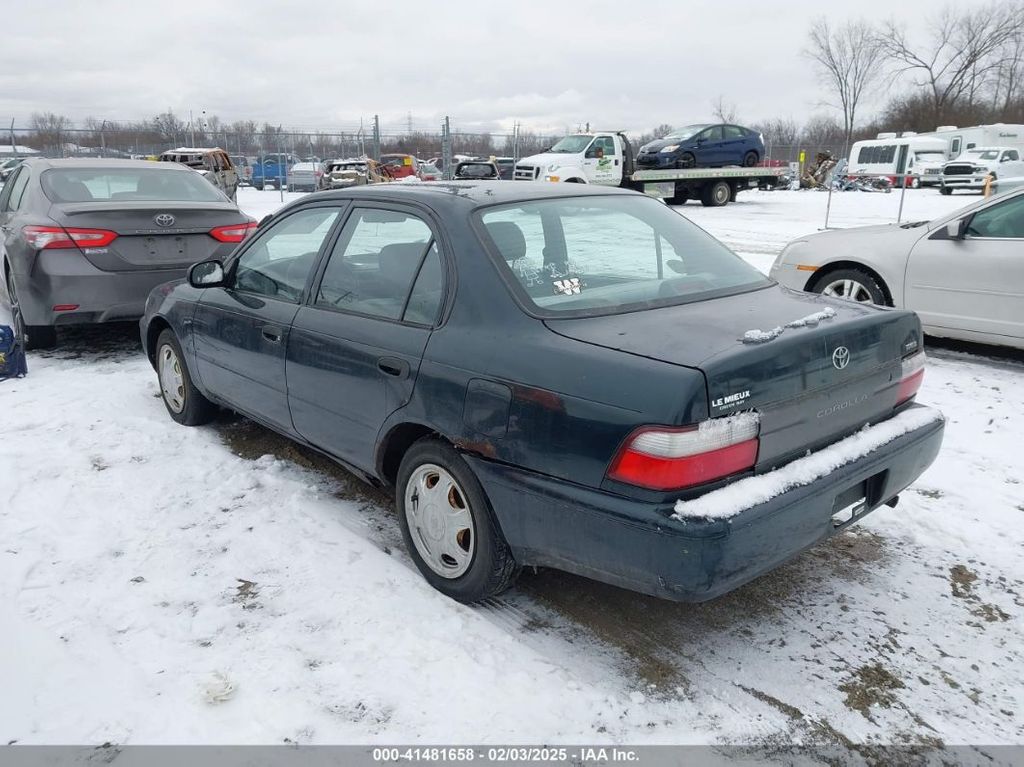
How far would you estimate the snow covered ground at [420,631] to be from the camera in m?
2.47

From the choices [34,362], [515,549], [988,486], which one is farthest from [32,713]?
[34,362]

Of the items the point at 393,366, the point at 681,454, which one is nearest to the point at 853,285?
the point at 393,366

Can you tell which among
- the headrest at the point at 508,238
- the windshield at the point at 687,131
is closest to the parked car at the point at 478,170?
the windshield at the point at 687,131

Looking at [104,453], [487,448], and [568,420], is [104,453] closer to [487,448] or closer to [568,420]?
[487,448]

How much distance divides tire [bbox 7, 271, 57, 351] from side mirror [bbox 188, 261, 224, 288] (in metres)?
3.02

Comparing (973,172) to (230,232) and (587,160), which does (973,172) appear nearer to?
(587,160)

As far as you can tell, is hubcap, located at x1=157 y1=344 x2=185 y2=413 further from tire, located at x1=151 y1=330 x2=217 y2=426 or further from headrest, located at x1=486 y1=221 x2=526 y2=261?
headrest, located at x1=486 y1=221 x2=526 y2=261

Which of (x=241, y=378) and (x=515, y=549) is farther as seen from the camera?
(x=241, y=378)

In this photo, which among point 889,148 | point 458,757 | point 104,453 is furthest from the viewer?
point 889,148

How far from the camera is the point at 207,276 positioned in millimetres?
4410

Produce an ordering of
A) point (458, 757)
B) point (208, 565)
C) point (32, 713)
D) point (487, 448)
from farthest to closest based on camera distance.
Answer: point (208, 565), point (487, 448), point (32, 713), point (458, 757)

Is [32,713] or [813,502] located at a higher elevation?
[813,502]

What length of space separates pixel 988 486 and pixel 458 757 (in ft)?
10.6

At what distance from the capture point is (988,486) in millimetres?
4102
